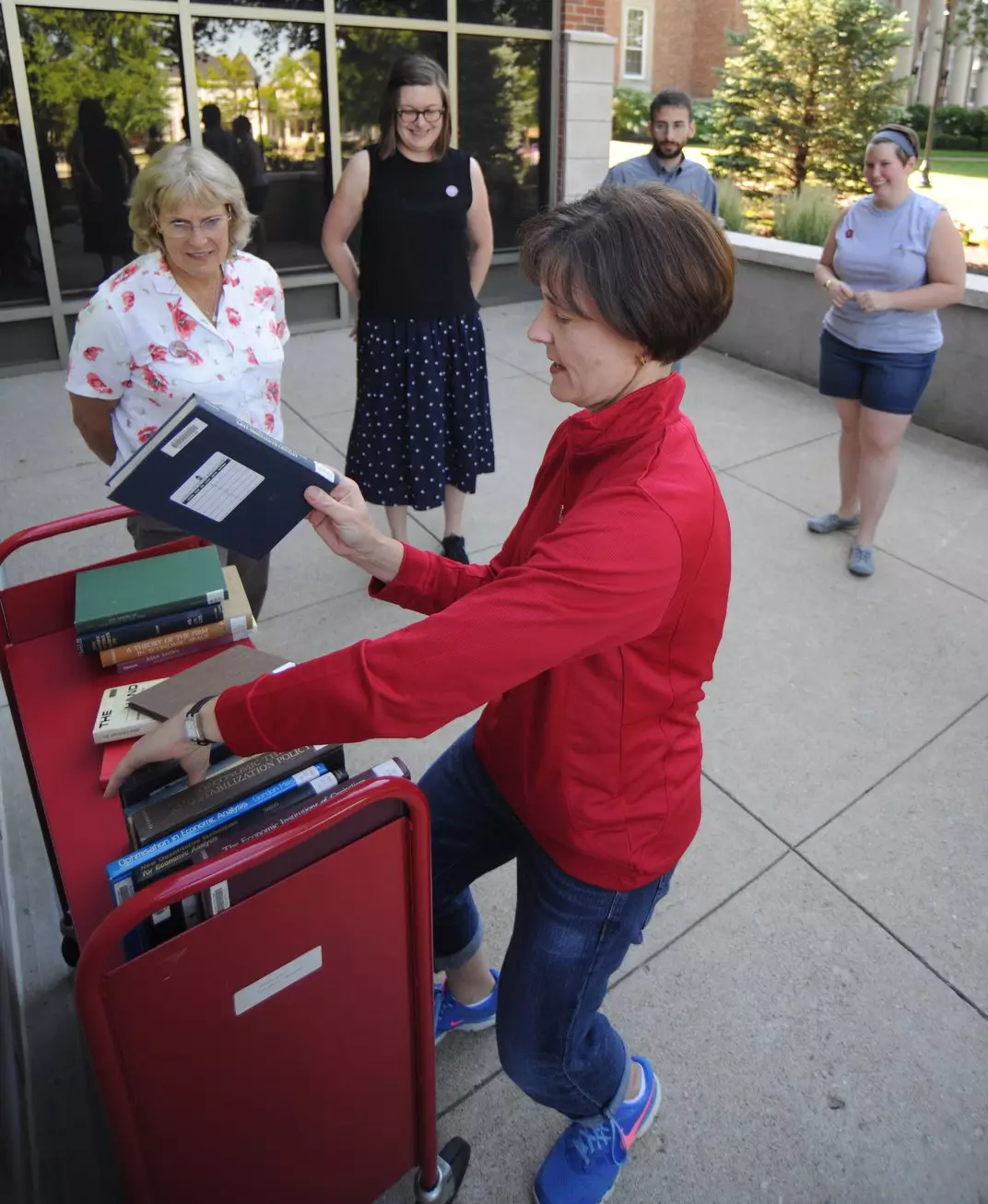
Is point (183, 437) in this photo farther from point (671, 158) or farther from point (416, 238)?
point (671, 158)

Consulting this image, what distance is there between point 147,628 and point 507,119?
778cm

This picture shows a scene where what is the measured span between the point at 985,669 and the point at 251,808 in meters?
3.30

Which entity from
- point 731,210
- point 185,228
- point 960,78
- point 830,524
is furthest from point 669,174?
point 960,78

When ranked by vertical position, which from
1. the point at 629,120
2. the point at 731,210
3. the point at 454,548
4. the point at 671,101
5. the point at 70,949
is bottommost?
the point at 70,949

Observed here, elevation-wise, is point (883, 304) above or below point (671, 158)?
below

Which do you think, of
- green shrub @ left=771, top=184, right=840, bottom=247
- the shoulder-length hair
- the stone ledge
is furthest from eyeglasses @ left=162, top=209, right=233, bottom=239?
green shrub @ left=771, top=184, right=840, bottom=247

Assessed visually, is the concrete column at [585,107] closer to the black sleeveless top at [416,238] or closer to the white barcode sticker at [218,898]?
the black sleeveless top at [416,238]

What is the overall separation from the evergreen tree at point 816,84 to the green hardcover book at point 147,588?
12.8 m

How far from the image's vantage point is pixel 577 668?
4.87ft

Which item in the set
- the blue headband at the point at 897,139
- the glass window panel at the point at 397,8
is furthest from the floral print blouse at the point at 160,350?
the glass window panel at the point at 397,8

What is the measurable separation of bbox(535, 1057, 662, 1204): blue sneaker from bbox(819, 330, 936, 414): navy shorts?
3.29m

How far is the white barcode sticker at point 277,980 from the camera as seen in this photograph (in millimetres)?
1329

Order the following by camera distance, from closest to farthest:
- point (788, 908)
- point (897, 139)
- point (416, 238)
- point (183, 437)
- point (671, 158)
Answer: point (183, 437)
point (788, 908)
point (416, 238)
point (897, 139)
point (671, 158)

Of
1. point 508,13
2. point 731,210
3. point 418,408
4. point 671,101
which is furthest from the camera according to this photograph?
point 731,210
